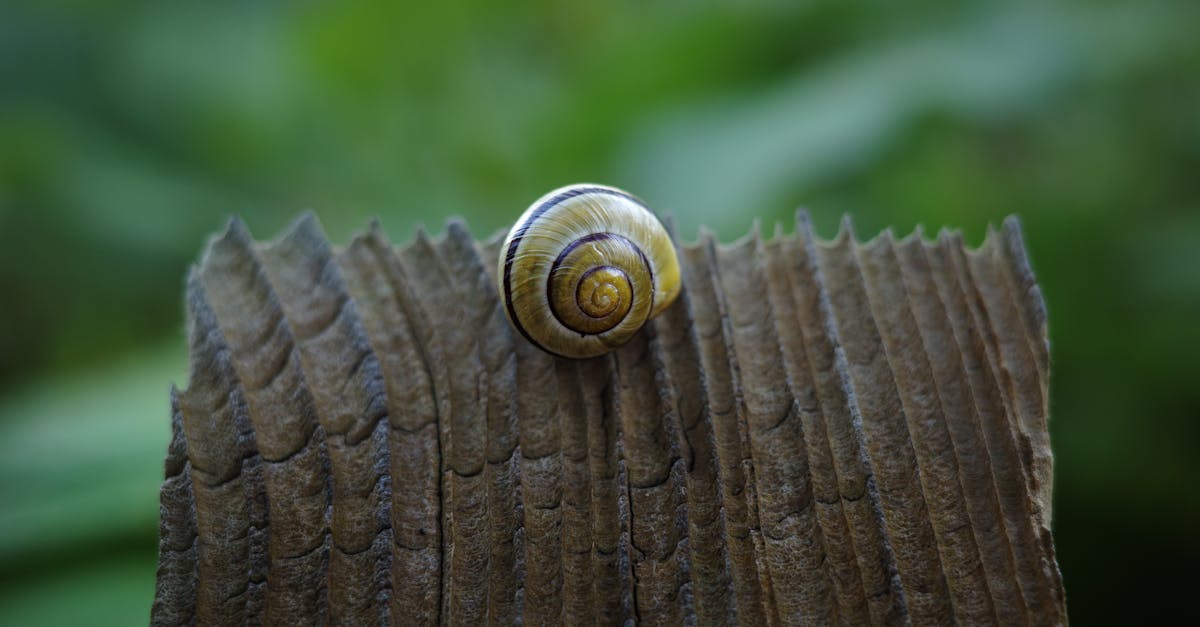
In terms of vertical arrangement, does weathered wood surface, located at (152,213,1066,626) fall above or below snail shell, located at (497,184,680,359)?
below

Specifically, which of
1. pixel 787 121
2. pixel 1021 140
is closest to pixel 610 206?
pixel 787 121

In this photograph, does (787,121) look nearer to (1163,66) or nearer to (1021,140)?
(1021,140)

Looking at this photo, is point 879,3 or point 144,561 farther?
point 879,3

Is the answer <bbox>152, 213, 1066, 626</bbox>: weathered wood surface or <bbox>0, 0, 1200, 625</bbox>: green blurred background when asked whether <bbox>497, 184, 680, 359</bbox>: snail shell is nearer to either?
<bbox>152, 213, 1066, 626</bbox>: weathered wood surface

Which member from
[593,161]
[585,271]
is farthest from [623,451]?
[593,161]

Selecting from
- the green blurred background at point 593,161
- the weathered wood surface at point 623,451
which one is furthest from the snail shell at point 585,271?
the green blurred background at point 593,161

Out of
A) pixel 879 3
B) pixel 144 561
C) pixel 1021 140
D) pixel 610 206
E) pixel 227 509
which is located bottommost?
pixel 227 509

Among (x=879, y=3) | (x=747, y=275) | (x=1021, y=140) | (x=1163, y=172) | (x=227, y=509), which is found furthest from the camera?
(x=879, y=3)

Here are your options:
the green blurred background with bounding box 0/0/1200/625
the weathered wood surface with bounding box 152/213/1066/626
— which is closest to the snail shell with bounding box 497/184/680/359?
the weathered wood surface with bounding box 152/213/1066/626
